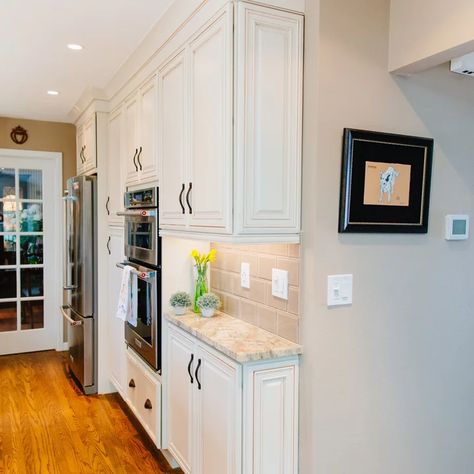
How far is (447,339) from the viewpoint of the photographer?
81.0 inches

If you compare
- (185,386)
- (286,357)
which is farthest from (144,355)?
(286,357)

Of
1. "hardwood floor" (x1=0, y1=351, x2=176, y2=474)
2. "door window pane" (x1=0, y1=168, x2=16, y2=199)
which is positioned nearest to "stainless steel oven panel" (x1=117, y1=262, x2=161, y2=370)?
"hardwood floor" (x1=0, y1=351, x2=176, y2=474)

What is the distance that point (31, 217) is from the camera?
15.6 ft

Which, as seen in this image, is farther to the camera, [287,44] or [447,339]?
[447,339]

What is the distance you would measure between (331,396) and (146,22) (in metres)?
2.10

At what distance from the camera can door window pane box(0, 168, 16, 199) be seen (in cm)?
462

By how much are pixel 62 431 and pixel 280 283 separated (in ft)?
7.03

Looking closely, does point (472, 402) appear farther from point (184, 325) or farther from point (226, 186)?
point (226, 186)

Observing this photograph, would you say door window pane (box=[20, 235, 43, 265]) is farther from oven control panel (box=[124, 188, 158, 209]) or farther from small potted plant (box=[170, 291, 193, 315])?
small potted plant (box=[170, 291, 193, 315])

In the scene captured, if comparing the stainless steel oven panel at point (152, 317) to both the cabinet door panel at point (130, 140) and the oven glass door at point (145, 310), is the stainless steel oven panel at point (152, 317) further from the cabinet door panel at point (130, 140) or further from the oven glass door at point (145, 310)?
the cabinet door panel at point (130, 140)

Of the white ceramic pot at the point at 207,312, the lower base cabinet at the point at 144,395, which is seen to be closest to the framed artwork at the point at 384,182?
the white ceramic pot at the point at 207,312

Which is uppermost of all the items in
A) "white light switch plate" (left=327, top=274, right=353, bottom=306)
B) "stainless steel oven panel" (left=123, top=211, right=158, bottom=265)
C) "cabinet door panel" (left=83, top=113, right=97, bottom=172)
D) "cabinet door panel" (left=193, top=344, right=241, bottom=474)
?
"cabinet door panel" (left=83, top=113, right=97, bottom=172)

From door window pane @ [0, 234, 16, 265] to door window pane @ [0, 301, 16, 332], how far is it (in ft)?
1.46

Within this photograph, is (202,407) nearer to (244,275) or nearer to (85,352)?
(244,275)
